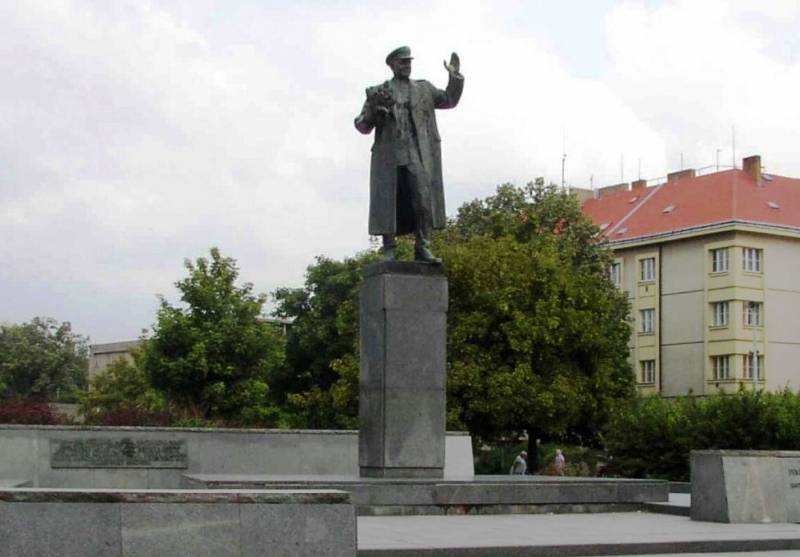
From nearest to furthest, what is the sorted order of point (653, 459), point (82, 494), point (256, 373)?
point (82, 494) < point (653, 459) < point (256, 373)

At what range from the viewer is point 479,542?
43.6 feet

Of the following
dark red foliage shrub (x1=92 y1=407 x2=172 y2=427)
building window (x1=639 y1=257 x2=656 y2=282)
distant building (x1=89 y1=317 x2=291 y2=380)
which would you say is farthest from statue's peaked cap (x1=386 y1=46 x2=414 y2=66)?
distant building (x1=89 y1=317 x2=291 y2=380)

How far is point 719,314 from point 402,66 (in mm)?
58195

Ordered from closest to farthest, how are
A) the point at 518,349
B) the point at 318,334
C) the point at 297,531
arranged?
the point at 297,531
the point at 518,349
the point at 318,334

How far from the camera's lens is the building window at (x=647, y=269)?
255 ft

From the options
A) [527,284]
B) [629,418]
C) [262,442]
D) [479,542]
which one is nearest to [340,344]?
[527,284]

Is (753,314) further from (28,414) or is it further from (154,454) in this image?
(154,454)

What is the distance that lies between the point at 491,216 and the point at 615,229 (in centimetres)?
2264

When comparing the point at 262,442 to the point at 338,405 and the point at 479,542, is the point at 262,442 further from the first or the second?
the point at 338,405

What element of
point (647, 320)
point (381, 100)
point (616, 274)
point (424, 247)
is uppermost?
point (616, 274)

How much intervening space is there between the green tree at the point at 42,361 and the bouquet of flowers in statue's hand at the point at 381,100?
82.9 meters

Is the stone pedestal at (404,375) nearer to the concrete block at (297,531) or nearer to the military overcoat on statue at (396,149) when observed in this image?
the military overcoat on statue at (396,149)

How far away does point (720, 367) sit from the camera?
242 feet

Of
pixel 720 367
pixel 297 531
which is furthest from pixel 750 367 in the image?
pixel 297 531
